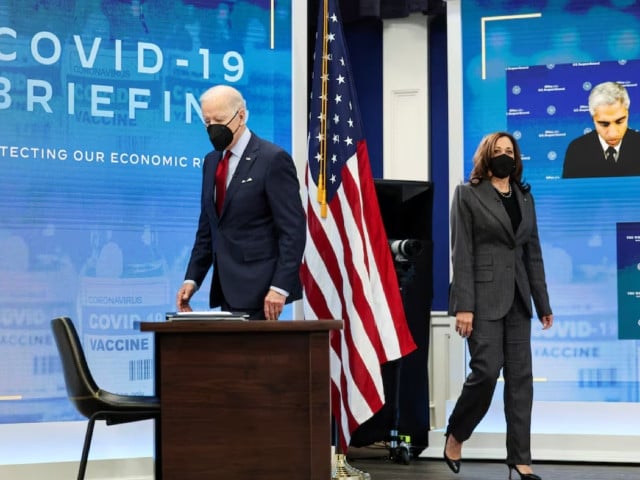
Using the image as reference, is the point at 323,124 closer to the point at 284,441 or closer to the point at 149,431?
the point at 149,431

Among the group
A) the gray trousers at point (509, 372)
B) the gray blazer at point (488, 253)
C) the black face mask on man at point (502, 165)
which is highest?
the black face mask on man at point (502, 165)

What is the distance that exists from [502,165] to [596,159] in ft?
3.87

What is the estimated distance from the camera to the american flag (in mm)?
4926

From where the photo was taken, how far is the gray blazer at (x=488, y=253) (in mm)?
5113

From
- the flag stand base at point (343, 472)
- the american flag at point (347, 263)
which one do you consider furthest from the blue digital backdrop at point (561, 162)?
the flag stand base at point (343, 472)

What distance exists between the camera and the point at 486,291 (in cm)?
512

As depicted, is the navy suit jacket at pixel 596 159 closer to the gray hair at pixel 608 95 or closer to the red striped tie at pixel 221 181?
the gray hair at pixel 608 95

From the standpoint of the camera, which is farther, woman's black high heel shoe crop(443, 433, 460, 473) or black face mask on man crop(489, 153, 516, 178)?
woman's black high heel shoe crop(443, 433, 460, 473)

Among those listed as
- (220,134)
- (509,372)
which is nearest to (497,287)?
(509,372)

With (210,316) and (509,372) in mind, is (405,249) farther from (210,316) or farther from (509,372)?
(210,316)

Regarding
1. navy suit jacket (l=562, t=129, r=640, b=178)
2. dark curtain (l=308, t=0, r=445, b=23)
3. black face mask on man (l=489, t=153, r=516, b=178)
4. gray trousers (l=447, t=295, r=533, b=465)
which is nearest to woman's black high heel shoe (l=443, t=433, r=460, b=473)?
gray trousers (l=447, t=295, r=533, b=465)

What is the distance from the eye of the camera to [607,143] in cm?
609

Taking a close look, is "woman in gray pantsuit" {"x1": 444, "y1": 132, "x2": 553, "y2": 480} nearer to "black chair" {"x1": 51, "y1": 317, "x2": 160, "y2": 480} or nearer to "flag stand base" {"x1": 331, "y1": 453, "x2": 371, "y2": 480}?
"flag stand base" {"x1": 331, "y1": 453, "x2": 371, "y2": 480}

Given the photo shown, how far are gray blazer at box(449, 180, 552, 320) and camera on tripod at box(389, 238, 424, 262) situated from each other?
0.52 m
